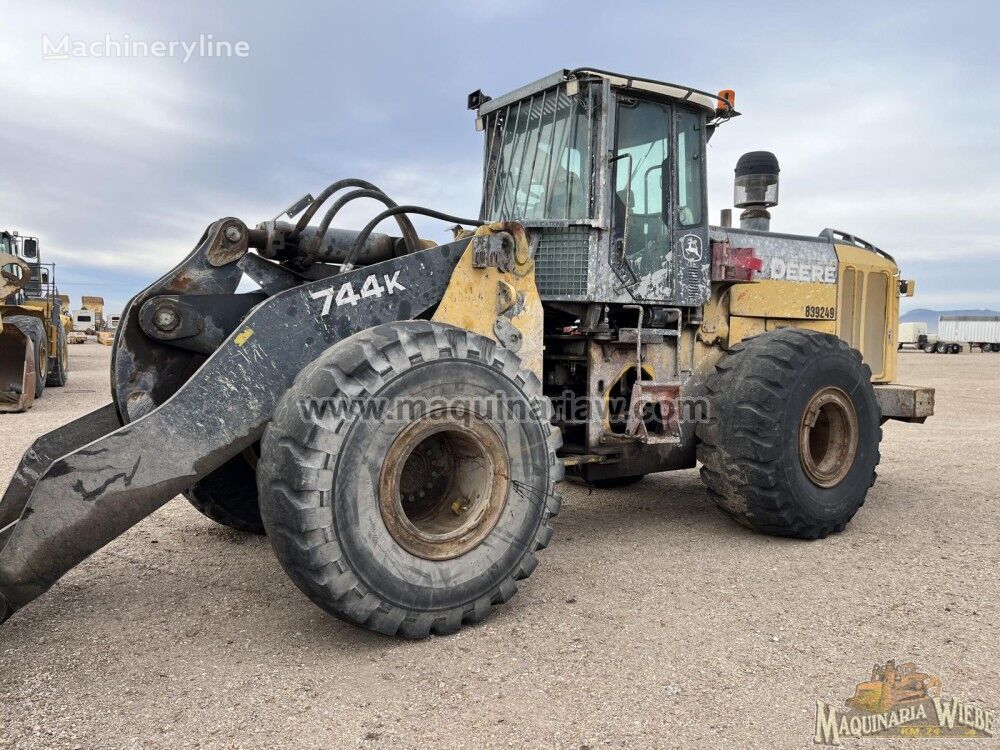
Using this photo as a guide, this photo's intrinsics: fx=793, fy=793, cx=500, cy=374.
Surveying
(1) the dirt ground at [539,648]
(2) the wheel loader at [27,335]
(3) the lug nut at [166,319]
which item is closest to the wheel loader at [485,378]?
(3) the lug nut at [166,319]

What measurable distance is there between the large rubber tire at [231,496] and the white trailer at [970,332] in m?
51.3

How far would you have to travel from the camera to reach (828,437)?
564 centimetres

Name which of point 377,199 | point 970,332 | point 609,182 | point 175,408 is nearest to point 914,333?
point 970,332

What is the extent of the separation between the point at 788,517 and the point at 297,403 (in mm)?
3285

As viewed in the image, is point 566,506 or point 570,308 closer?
point 570,308

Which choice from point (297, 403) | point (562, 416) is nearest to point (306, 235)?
point (297, 403)

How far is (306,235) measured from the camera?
14.5ft

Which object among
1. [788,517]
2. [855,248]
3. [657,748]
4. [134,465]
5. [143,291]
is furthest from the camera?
[855,248]

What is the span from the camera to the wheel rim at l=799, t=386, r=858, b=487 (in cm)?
524

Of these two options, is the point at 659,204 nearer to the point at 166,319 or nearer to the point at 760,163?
the point at 760,163

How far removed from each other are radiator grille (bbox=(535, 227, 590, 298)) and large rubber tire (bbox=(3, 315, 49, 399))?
36.2ft

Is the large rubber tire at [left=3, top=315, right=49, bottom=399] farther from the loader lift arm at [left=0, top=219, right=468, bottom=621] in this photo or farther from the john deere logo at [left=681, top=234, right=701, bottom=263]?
the john deere logo at [left=681, top=234, right=701, bottom=263]

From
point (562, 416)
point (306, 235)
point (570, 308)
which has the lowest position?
point (562, 416)

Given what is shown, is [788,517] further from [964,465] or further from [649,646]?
[964,465]
